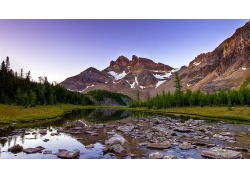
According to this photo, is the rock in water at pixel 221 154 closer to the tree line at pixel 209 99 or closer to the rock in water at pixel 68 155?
the rock in water at pixel 68 155

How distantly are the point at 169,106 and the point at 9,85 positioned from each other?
72.3 metres

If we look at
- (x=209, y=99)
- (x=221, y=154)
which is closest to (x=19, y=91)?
(x=221, y=154)

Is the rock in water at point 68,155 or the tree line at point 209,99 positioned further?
the tree line at point 209,99

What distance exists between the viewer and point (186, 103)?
94.8 metres

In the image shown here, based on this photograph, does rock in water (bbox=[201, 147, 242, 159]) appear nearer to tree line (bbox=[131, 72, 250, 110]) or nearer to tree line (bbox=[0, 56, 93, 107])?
tree line (bbox=[0, 56, 93, 107])

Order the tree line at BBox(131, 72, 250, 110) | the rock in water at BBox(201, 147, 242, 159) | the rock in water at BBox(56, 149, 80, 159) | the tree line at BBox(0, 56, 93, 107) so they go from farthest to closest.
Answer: the tree line at BBox(131, 72, 250, 110) < the tree line at BBox(0, 56, 93, 107) < the rock in water at BBox(56, 149, 80, 159) < the rock in water at BBox(201, 147, 242, 159)

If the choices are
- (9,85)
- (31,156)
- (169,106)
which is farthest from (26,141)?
(169,106)

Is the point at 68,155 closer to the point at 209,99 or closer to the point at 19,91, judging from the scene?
the point at 19,91

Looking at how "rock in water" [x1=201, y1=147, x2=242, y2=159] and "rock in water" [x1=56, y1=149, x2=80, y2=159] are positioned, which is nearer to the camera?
"rock in water" [x1=201, y1=147, x2=242, y2=159]

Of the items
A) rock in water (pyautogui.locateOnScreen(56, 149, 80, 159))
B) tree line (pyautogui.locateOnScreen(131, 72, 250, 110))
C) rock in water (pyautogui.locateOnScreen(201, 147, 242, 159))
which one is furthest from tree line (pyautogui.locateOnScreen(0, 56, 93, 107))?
rock in water (pyautogui.locateOnScreen(201, 147, 242, 159))

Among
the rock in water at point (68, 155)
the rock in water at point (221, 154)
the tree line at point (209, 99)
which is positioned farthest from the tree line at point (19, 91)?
the rock in water at point (221, 154)

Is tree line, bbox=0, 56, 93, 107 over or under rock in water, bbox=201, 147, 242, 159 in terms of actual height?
over

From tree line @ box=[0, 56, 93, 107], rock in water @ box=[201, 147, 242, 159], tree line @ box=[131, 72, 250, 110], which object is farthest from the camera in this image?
tree line @ box=[131, 72, 250, 110]

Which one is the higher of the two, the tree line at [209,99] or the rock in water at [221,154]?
the tree line at [209,99]
